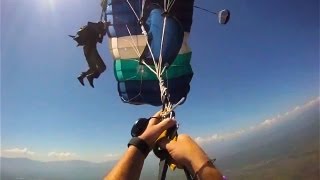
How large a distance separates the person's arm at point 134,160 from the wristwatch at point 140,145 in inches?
0.6

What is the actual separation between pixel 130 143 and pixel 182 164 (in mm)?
237

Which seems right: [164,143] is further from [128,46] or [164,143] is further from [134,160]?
[128,46]

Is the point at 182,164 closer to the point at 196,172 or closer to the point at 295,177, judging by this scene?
the point at 196,172

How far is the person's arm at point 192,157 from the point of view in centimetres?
185

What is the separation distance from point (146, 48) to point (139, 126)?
4.02 meters

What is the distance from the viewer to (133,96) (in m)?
7.12

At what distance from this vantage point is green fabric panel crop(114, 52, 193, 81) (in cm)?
686

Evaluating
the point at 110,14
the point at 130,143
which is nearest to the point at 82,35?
the point at 110,14

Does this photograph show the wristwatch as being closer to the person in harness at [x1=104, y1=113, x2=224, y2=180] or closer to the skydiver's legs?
the person in harness at [x1=104, y1=113, x2=224, y2=180]

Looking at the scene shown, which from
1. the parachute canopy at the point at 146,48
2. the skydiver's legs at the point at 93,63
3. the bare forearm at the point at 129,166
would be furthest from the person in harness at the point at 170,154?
the skydiver's legs at the point at 93,63

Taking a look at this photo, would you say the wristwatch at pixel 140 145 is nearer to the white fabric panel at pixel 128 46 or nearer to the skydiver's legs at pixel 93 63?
the white fabric panel at pixel 128 46

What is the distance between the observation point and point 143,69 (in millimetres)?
6863

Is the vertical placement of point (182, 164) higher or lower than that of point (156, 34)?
lower

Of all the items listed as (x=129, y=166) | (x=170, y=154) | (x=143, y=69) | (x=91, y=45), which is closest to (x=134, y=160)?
(x=129, y=166)
